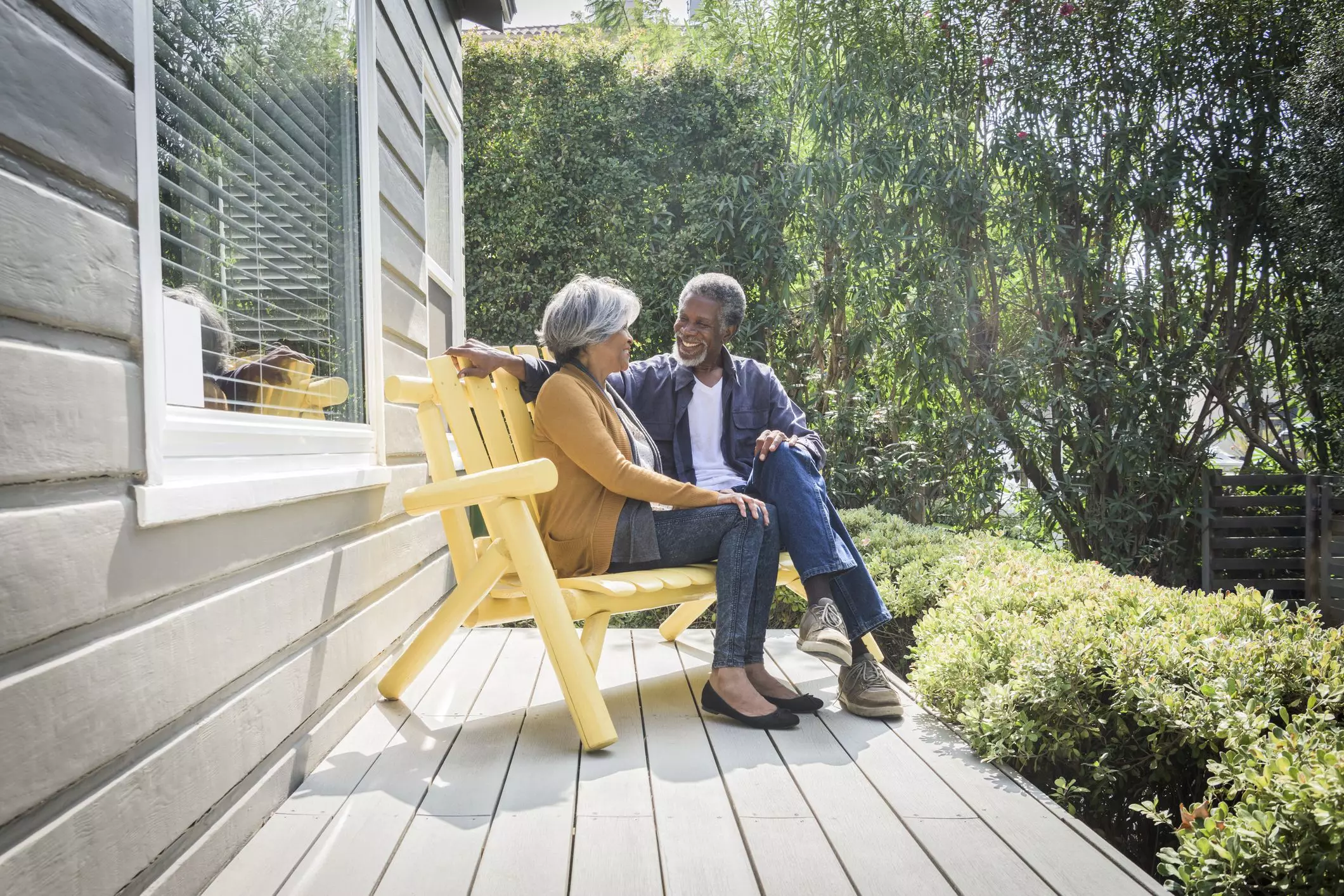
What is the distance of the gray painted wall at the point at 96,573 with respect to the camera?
1.01 metres

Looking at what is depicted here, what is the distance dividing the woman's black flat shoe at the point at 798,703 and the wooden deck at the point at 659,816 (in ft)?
0.11

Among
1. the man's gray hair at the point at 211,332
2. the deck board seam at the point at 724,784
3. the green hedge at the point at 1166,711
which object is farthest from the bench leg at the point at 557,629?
the green hedge at the point at 1166,711

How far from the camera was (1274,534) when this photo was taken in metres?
5.29

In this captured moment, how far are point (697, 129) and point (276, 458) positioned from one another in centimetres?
465

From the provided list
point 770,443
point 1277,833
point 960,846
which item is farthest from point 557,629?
point 1277,833

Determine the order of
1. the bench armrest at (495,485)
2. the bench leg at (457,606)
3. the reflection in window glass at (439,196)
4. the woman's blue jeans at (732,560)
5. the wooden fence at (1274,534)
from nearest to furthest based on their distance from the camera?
the bench armrest at (495,485)
the bench leg at (457,606)
the woman's blue jeans at (732,560)
the reflection in window glass at (439,196)
the wooden fence at (1274,534)

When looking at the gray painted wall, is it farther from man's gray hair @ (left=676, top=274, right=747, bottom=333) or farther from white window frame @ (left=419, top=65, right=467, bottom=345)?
white window frame @ (left=419, top=65, right=467, bottom=345)

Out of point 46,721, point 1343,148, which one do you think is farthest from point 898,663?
point 1343,148

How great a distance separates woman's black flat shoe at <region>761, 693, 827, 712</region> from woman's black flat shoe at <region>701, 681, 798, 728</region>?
3 cm

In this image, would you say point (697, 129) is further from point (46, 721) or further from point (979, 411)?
point (46, 721)

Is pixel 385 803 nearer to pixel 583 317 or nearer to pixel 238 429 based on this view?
pixel 238 429

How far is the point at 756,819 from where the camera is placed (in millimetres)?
1740

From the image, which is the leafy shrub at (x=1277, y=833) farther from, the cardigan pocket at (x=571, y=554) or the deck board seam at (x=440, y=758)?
the cardigan pocket at (x=571, y=554)

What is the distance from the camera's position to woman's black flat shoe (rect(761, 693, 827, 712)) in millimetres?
2434
